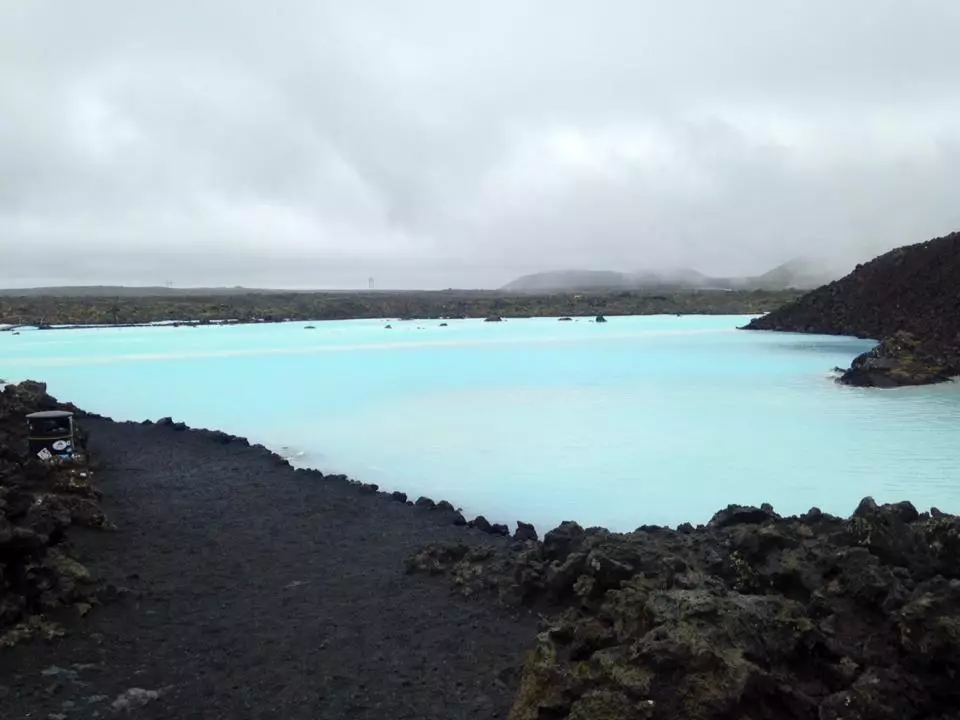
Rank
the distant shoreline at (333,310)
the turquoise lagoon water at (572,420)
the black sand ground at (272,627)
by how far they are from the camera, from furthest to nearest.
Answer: the distant shoreline at (333,310) → the turquoise lagoon water at (572,420) → the black sand ground at (272,627)

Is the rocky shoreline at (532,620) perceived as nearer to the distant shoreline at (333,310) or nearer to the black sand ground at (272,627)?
the black sand ground at (272,627)

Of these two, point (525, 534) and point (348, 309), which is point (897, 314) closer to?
point (525, 534)

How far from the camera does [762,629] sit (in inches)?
126

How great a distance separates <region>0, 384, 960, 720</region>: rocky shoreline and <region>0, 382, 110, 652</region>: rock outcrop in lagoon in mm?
99

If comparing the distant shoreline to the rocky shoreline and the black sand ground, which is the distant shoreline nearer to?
the black sand ground

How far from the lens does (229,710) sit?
140 inches

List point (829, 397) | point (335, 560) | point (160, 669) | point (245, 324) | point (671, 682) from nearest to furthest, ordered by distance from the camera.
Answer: point (671, 682) → point (160, 669) → point (335, 560) → point (829, 397) → point (245, 324)

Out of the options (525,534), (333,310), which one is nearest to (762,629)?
(525,534)

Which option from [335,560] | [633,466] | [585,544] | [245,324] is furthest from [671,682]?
[245,324]

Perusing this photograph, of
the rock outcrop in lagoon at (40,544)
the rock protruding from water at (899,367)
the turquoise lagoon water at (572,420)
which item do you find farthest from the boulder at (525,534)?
the rock protruding from water at (899,367)

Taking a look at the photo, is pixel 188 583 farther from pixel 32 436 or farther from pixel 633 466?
pixel 633 466

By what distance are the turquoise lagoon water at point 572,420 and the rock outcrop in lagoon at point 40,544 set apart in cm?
308

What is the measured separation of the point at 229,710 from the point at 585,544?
7.22 ft

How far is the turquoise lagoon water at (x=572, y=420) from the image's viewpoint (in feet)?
27.2
